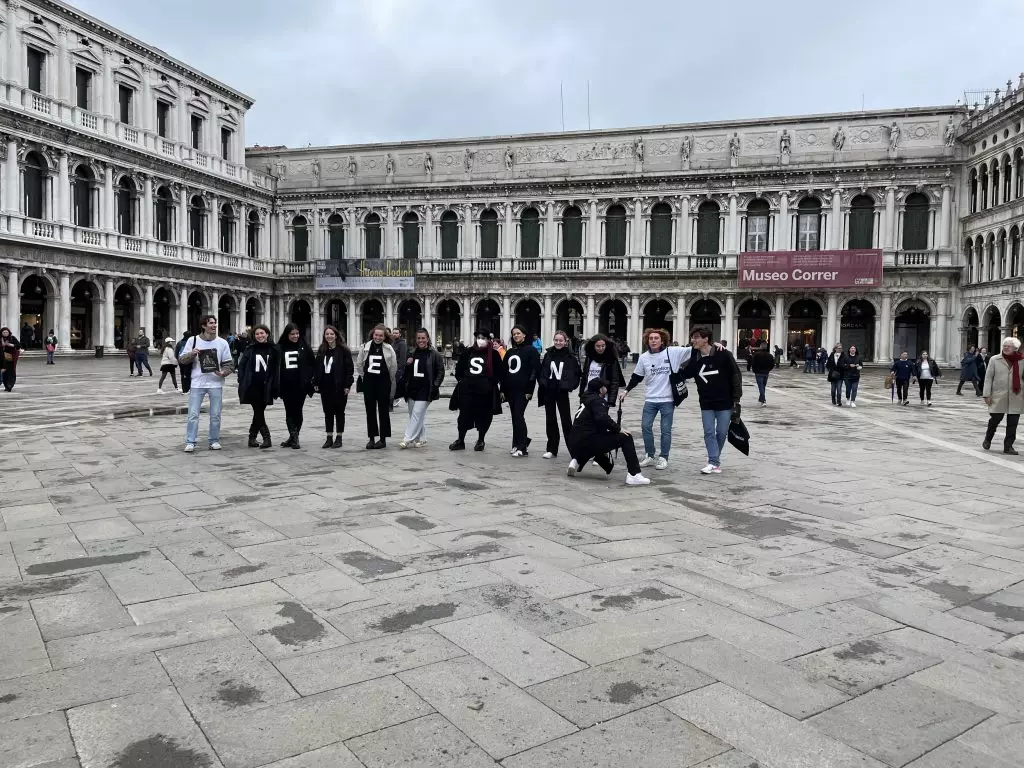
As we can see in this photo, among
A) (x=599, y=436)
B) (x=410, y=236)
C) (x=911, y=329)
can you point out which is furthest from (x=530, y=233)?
(x=599, y=436)

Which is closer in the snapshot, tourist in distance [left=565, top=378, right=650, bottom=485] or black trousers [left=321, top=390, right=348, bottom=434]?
tourist in distance [left=565, top=378, right=650, bottom=485]

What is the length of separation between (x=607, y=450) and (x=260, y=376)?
4.49 meters

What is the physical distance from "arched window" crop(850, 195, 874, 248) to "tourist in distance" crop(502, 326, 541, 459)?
35308 millimetres

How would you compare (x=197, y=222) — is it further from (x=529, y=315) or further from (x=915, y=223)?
(x=915, y=223)

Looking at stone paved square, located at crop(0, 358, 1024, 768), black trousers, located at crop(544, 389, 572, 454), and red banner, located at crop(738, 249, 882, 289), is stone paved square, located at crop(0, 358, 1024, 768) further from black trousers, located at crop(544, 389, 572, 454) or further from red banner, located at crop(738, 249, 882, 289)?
red banner, located at crop(738, 249, 882, 289)

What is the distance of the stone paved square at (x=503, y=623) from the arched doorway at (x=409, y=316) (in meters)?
39.1

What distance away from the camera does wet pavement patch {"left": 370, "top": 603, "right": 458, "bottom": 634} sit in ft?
12.5

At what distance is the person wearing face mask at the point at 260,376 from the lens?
31.2 feet

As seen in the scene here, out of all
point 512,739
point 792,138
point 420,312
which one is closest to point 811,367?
point 792,138

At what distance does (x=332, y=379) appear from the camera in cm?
980

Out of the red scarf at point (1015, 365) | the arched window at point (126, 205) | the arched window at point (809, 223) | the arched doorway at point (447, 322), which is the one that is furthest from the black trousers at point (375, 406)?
the arched doorway at point (447, 322)

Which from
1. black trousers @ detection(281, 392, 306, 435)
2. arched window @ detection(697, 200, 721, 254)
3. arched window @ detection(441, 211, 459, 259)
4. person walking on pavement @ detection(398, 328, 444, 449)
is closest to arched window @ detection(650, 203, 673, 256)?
arched window @ detection(697, 200, 721, 254)

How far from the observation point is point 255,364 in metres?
9.57

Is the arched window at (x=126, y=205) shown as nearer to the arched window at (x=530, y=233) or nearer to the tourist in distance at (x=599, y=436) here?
the arched window at (x=530, y=233)
